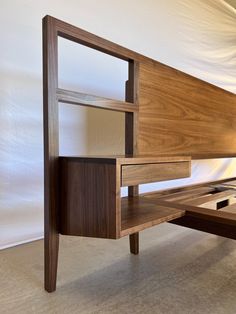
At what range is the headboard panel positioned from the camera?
0.98m

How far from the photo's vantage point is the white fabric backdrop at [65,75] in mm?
1053

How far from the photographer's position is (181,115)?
46.9 inches

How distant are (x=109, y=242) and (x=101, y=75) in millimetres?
850

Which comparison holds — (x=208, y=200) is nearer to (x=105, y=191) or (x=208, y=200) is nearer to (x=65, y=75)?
(x=105, y=191)

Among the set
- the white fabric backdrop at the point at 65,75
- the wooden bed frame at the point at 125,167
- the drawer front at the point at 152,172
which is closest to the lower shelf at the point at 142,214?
the wooden bed frame at the point at 125,167

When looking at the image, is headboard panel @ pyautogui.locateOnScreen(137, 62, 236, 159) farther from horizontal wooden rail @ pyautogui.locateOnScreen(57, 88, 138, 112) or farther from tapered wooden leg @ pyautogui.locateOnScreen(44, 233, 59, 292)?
tapered wooden leg @ pyautogui.locateOnScreen(44, 233, 59, 292)

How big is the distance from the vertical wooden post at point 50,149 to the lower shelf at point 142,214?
0.19 metres

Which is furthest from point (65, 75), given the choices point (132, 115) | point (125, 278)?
point (125, 278)

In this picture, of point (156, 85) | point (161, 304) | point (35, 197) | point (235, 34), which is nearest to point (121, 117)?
point (156, 85)

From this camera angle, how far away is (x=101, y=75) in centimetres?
136

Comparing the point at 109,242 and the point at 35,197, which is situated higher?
the point at 35,197

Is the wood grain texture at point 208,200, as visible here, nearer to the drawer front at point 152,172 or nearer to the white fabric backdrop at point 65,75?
the drawer front at point 152,172

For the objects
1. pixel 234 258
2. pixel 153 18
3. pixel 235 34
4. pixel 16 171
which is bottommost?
pixel 234 258

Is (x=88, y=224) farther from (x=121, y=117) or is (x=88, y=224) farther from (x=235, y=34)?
(x=235, y=34)
